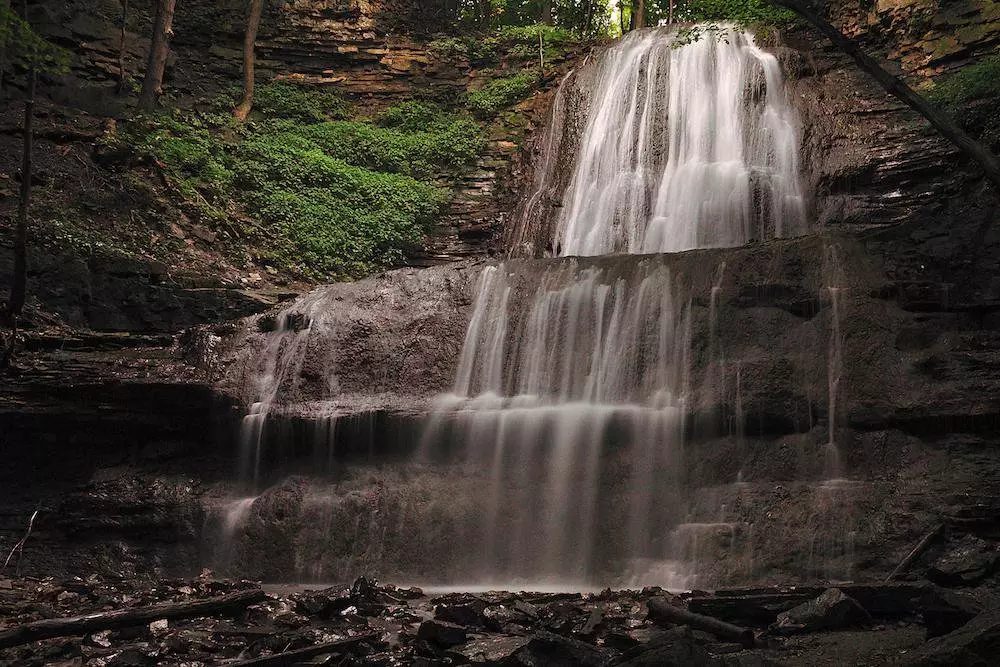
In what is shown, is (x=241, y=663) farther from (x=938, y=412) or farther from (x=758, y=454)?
(x=938, y=412)

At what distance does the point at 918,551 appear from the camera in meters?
7.49

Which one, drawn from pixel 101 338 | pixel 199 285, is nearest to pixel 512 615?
pixel 101 338

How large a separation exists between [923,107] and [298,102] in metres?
18.2

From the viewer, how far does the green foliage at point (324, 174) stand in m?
18.8

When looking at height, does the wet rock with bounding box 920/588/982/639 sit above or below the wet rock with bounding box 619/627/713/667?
above

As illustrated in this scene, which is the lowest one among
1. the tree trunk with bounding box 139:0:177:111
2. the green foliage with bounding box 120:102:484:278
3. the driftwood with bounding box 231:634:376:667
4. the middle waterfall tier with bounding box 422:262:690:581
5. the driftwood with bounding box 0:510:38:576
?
the driftwood with bounding box 0:510:38:576

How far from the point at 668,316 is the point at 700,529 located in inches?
124

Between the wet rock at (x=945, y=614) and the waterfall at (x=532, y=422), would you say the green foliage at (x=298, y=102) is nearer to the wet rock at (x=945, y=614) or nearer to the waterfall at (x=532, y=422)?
the waterfall at (x=532, y=422)

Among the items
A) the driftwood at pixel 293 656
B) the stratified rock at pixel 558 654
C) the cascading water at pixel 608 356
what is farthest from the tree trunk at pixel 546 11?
the stratified rock at pixel 558 654

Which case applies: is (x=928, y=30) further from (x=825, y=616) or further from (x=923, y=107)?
(x=825, y=616)

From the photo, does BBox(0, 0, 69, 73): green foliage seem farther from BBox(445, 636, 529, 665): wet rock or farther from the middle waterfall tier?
BBox(445, 636, 529, 665): wet rock

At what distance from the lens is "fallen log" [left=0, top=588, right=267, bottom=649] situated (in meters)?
6.23

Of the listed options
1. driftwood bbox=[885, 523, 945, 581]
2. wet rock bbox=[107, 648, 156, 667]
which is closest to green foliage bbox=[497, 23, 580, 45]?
driftwood bbox=[885, 523, 945, 581]

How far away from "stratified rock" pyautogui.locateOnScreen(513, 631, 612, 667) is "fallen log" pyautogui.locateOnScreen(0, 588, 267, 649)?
328 centimetres
